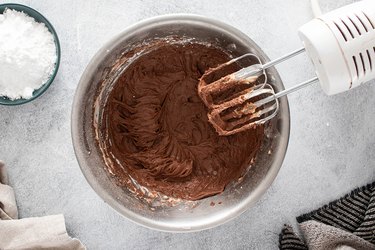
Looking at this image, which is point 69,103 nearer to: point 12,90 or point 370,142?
point 12,90

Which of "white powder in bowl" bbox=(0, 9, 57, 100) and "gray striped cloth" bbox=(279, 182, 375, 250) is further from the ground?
"white powder in bowl" bbox=(0, 9, 57, 100)

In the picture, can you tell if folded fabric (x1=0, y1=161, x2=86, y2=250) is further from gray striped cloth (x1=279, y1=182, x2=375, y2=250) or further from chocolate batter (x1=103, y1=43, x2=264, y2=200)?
gray striped cloth (x1=279, y1=182, x2=375, y2=250)

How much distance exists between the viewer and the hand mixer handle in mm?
1070

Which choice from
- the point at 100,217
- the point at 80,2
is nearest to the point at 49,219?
the point at 100,217

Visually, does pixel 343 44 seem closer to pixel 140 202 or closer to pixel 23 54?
pixel 140 202

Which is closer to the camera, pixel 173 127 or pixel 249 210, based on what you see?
pixel 173 127

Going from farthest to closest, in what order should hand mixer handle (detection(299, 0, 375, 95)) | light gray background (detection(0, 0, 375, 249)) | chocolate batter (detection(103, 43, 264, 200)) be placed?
light gray background (detection(0, 0, 375, 249)) < chocolate batter (detection(103, 43, 264, 200)) < hand mixer handle (detection(299, 0, 375, 95))

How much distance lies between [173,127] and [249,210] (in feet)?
0.97

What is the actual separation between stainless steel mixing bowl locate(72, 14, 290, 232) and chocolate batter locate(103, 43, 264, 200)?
0.04m

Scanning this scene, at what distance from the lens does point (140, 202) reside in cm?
135

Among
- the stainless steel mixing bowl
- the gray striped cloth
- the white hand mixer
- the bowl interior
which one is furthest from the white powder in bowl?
the gray striped cloth

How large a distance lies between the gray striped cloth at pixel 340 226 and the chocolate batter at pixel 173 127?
248mm

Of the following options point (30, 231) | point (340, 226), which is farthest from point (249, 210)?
point (30, 231)

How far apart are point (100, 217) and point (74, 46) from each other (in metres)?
0.41
